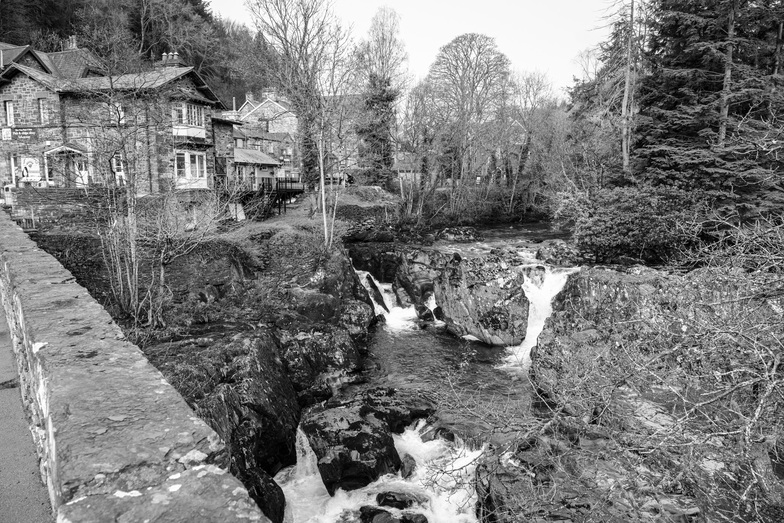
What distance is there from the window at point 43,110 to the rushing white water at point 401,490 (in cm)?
2553

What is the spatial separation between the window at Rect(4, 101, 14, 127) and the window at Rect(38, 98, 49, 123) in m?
1.45

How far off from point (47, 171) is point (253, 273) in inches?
589

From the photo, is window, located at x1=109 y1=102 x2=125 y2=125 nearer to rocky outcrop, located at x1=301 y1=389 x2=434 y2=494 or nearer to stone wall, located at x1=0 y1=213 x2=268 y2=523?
rocky outcrop, located at x1=301 y1=389 x2=434 y2=494

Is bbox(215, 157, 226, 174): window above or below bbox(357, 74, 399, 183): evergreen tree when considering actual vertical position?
below

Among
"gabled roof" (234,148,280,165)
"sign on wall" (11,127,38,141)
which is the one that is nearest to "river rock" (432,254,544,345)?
"gabled roof" (234,148,280,165)

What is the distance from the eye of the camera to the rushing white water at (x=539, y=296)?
52.6ft

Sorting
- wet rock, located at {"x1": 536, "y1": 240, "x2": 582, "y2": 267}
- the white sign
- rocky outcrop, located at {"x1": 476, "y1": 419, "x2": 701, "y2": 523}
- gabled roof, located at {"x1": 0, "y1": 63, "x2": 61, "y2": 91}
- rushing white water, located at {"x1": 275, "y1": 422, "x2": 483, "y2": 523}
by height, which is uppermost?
gabled roof, located at {"x1": 0, "y1": 63, "x2": 61, "y2": 91}

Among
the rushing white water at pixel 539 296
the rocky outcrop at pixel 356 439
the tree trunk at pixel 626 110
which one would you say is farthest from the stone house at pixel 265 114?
the rocky outcrop at pixel 356 439

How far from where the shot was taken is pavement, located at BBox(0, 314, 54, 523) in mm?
3053

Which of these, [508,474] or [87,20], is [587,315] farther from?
[87,20]

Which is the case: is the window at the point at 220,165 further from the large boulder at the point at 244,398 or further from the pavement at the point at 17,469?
the pavement at the point at 17,469

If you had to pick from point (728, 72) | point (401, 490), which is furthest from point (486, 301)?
point (728, 72)

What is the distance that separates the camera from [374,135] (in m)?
34.8

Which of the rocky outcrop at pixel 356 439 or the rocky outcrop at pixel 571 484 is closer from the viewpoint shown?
the rocky outcrop at pixel 571 484
